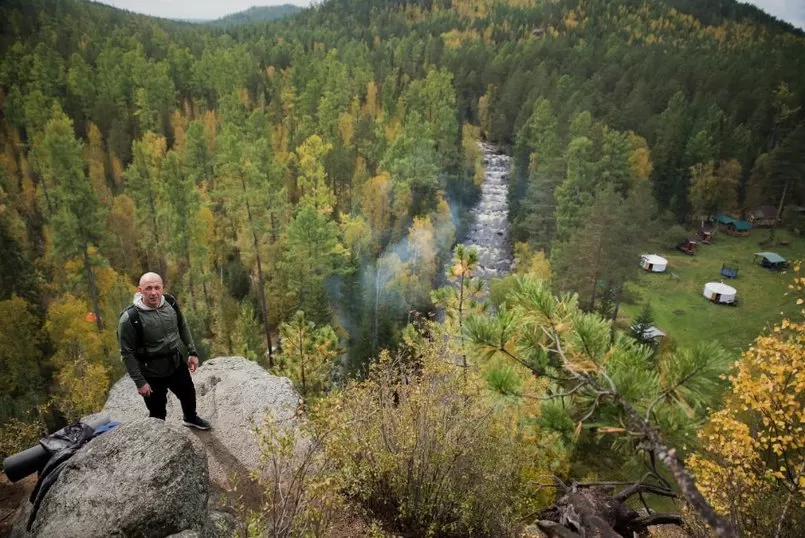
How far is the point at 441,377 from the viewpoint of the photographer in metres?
7.27

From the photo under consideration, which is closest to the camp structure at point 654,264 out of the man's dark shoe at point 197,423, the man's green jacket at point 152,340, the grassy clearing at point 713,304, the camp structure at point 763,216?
the grassy clearing at point 713,304

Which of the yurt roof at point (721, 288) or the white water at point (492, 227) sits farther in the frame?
the white water at point (492, 227)

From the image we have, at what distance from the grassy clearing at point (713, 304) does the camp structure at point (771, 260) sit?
64 cm

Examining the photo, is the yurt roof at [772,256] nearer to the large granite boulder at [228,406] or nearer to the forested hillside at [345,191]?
the forested hillside at [345,191]

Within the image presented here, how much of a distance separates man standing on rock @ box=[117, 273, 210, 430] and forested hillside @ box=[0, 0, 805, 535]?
393 cm

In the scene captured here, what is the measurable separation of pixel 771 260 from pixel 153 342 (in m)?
54.3

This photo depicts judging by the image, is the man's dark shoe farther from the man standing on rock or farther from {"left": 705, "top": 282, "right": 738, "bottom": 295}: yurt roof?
{"left": 705, "top": 282, "right": 738, "bottom": 295}: yurt roof

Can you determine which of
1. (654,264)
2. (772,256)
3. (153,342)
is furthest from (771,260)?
(153,342)

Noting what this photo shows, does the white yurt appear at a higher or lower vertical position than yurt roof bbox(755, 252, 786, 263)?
lower

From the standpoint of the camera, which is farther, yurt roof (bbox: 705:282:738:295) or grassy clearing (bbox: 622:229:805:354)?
yurt roof (bbox: 705:282:738:295)

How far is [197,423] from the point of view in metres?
8.00

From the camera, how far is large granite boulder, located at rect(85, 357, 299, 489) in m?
7.64

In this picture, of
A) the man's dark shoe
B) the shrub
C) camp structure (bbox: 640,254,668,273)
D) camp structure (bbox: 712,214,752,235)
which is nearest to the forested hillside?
the shrub

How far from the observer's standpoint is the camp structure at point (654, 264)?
44.9m
